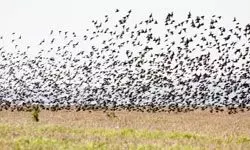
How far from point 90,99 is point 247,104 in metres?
22.4

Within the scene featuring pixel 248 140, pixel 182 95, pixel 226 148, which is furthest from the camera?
pixel 182 95

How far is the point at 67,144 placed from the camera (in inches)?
956

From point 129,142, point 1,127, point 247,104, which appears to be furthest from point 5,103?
point 129,142

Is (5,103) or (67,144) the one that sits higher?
(5,103)

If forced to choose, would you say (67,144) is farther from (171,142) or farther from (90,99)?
(90,99)

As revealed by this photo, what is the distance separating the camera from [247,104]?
Answer: 9256 centimetres

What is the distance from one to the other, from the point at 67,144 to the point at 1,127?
23.6 ft

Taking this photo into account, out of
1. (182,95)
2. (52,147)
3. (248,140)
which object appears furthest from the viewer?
(182,95)

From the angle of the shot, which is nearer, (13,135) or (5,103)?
(13,135)

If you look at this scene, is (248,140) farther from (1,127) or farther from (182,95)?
(182,95)

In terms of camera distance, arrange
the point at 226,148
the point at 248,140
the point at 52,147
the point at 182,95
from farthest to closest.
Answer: the point at 182,95 < the point at 248,140 < the point at 226,148 < the point at 52,147

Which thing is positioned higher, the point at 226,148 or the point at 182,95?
the point at 182,95

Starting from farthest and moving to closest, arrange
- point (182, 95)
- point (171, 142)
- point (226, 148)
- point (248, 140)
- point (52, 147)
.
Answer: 1. point (182, 95)
2. point (248, 140)
3. point (171, 142)
4. point (226, 148)
5. point (52, 147)

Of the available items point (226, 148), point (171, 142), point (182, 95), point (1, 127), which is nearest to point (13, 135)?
point (1, 127)
